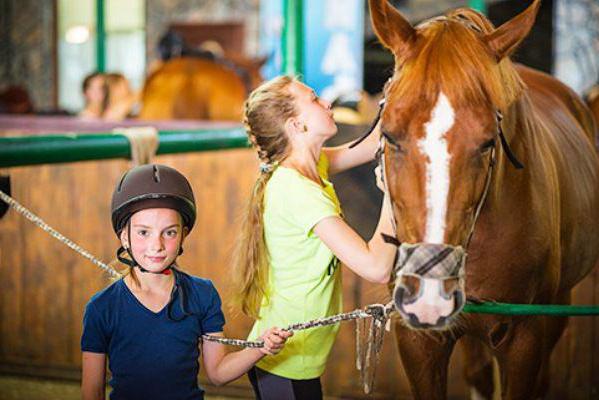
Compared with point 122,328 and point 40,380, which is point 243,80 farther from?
point 122,328

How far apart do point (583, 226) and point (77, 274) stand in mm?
2570

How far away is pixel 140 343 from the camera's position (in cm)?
197

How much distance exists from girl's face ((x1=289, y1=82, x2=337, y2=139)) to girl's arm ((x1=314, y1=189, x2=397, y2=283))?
0.89 feet

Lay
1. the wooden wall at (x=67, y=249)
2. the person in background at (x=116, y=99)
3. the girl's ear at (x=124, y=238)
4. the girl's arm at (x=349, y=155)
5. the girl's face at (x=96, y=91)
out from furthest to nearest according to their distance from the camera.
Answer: the person in background at (x=116, y=99)
the girl's face at (x=96, y=91)
the wooden wall at (x=67, y=249)
the girl's arm at (x=349, y=155)
the girl's ear at (x=124, y=238)

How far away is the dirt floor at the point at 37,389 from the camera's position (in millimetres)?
4472

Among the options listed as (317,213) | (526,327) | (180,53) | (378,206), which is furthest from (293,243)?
(180,53)

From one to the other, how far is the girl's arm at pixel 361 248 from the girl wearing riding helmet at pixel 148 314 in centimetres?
26

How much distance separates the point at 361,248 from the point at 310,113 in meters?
0.39

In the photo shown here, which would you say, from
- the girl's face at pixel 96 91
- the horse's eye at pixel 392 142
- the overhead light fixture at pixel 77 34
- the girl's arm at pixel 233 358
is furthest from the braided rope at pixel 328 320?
the overhead light fixture at pixel 77 34

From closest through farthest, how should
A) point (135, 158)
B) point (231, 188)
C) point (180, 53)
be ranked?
1. point (135, 158)
2. point (231, 188)
3. point (180, 53)

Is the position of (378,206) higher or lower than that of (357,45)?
lower

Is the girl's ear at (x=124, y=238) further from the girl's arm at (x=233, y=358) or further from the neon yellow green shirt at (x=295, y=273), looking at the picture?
the neon yellow green shirt at (x=295, y=273)

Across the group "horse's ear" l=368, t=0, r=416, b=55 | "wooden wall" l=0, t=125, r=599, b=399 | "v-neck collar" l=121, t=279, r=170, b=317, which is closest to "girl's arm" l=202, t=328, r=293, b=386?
"v-neck collar" l=121, t=279, r=170, b=317

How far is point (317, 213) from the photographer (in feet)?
7.23
